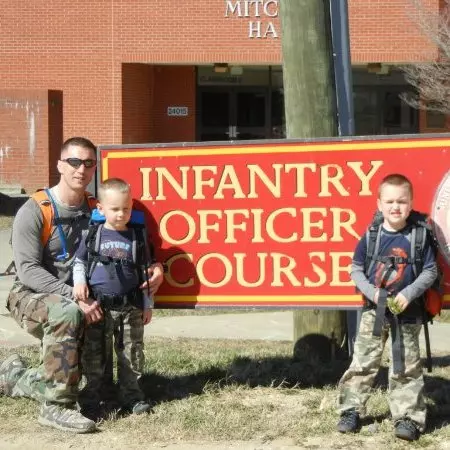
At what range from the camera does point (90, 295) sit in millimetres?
5395

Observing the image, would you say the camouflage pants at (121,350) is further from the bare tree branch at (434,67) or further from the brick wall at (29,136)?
the brick wall at (29,136)

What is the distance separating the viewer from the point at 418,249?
502cm

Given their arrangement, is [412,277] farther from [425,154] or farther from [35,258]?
[35,258]

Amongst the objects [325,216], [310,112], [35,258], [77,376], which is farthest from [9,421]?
[310,112]

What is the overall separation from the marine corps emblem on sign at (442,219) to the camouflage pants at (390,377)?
2.14 ft

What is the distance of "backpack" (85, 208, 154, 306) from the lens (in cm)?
536

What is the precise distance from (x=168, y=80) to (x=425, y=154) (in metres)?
22.0

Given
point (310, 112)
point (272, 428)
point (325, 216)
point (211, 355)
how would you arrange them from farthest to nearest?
point (211, 355), point (310, 112), point (325, 216), point (272, 428)

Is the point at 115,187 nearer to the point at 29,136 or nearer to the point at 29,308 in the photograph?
the point at 29,308

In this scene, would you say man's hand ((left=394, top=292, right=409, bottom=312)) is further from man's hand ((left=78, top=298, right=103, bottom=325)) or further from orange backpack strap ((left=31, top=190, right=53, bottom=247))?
orange backpack strap ((left=31, top=190, right=53, bottom=247))

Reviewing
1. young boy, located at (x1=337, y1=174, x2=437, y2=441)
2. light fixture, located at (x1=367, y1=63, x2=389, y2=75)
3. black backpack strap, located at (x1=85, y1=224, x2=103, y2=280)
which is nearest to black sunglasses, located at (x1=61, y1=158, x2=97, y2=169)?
black backpack strap, located at (x1=85, y1=224, x2=103, y2=280)

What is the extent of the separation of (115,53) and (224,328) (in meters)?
A: 17.8

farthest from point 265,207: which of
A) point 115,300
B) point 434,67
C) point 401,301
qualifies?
point 434,67

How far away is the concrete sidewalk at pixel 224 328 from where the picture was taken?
7.81 meters
